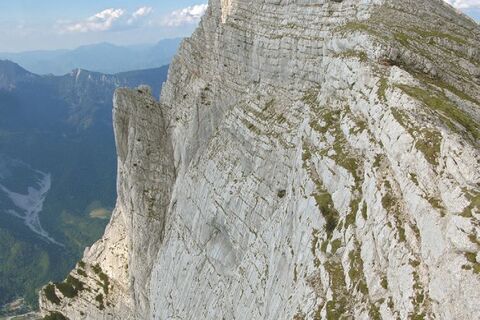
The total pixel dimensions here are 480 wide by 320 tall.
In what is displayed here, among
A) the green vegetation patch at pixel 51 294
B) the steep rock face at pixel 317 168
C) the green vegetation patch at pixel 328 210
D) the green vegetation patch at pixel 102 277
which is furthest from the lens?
the green vegetation patch at pixel 51 294

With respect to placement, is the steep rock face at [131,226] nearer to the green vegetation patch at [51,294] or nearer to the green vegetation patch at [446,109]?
the green vegetation patch at [51,294]

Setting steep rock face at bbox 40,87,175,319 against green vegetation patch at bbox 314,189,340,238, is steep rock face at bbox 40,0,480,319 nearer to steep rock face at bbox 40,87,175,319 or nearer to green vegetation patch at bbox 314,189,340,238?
green vegetation patch at bbox 314,189,340,238

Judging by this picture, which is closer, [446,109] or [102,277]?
[446,109]

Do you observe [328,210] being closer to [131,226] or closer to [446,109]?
[446,109]

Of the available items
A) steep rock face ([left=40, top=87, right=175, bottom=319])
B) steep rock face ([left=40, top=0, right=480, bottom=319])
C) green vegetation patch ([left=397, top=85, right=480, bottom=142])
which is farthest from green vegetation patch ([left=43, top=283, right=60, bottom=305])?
green vegetation patch ([left=397, top=85, right=480, bottom=142])

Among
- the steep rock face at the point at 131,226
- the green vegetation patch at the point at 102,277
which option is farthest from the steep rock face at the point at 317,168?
the green vegetation patch at the point at 102,277


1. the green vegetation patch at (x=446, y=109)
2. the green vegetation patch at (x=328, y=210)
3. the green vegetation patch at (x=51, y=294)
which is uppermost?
the green vegetation patch at (x=446, y=109)

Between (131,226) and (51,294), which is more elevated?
(131,226)

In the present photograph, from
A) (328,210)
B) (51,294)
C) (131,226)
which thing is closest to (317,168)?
(328,210)
